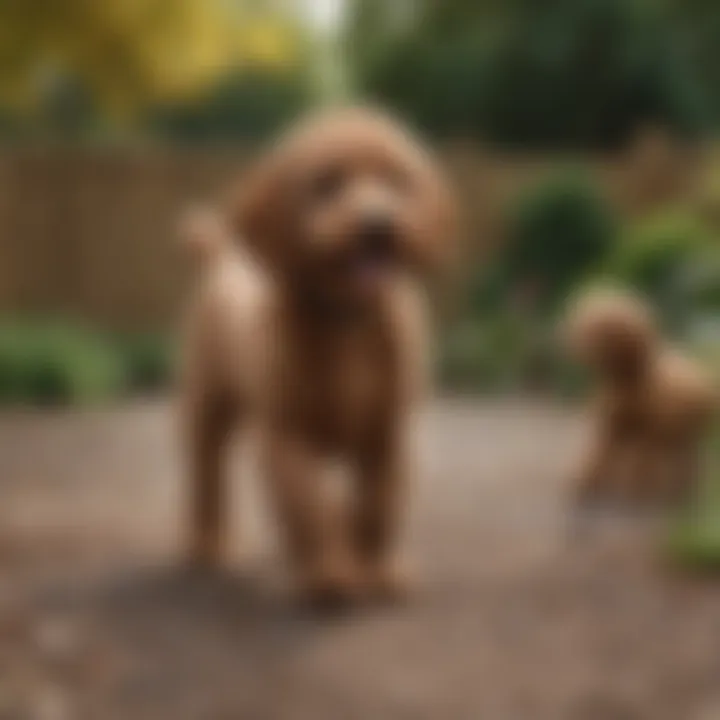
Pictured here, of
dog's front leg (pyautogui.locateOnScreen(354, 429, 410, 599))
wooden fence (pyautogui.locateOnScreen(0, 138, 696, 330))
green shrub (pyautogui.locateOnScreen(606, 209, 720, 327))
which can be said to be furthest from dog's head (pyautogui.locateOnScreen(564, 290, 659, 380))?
wooden fence (pyautogui.locateOnScreen(0, 138, 696, 330))

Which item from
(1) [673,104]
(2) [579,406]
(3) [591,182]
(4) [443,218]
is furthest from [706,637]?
(1) [673,104]

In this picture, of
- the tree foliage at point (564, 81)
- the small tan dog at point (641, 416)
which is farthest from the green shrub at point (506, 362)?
the small tan dog at point (641, 416)

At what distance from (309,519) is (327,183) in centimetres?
63

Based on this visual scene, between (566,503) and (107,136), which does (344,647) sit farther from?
(107,136)

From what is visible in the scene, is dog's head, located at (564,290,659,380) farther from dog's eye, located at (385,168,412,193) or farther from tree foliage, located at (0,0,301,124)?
tree foliage, located at (0,0,301,124)

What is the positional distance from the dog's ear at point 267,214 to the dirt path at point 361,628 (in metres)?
0.68

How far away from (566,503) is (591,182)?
5.30 metres

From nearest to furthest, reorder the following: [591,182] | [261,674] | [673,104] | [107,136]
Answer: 1. [261,674]
2. [591,182]
3. [673,104]
4. [107,136]

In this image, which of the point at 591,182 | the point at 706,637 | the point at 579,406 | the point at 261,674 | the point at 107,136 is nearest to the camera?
the point at 261,674

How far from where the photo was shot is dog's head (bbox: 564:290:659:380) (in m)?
4.06

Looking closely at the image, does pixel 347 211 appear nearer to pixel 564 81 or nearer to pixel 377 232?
pixel 377 232

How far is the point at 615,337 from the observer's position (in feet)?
13.4

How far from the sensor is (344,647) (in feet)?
9.40

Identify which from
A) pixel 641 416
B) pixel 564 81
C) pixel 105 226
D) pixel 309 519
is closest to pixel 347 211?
pixel 309 519
